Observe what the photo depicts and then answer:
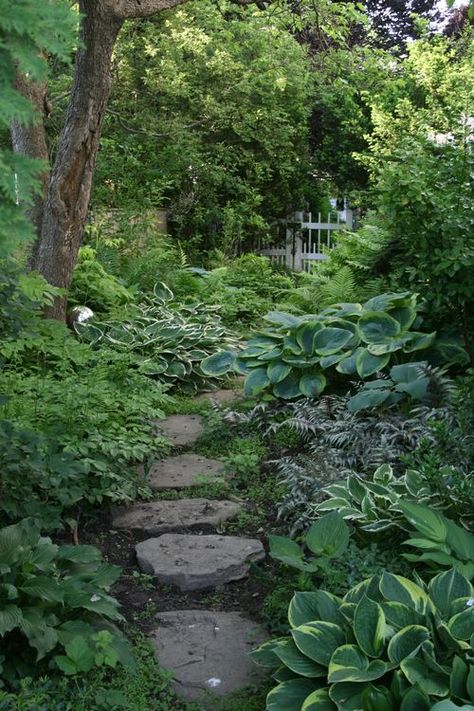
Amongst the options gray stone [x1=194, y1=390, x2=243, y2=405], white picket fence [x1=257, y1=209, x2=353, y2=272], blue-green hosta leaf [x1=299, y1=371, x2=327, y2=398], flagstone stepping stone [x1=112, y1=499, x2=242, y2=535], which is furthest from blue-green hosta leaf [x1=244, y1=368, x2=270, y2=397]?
white picket fence [x1=257, y1=209, x2=353, y2=272]

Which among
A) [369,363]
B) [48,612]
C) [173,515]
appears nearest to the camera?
[48,612]

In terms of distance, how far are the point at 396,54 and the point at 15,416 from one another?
17.4 metres

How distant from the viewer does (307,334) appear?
224 inches

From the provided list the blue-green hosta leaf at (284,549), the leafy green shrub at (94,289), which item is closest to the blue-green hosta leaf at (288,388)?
the leafy green shrub at (94,289)

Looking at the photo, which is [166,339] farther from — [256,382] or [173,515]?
[173,515]

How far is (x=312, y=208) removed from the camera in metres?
13.9

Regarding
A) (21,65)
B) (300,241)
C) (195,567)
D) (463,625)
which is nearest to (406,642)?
(463,625)

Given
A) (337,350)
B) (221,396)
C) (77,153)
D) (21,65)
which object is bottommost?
(221,396)

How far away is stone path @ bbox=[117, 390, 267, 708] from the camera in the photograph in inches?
114

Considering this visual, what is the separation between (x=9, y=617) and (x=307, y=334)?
3463 mm

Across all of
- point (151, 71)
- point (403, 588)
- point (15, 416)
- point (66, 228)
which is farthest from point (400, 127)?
point (403, 588)

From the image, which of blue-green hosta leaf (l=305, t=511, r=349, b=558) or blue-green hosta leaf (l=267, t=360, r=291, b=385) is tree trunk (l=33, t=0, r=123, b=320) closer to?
blue-green hosta leaf (l=267, t=360, r=291, b=385)

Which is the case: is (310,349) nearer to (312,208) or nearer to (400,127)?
(400,127)

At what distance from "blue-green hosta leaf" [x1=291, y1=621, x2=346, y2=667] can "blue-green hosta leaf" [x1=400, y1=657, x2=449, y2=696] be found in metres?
0.27
